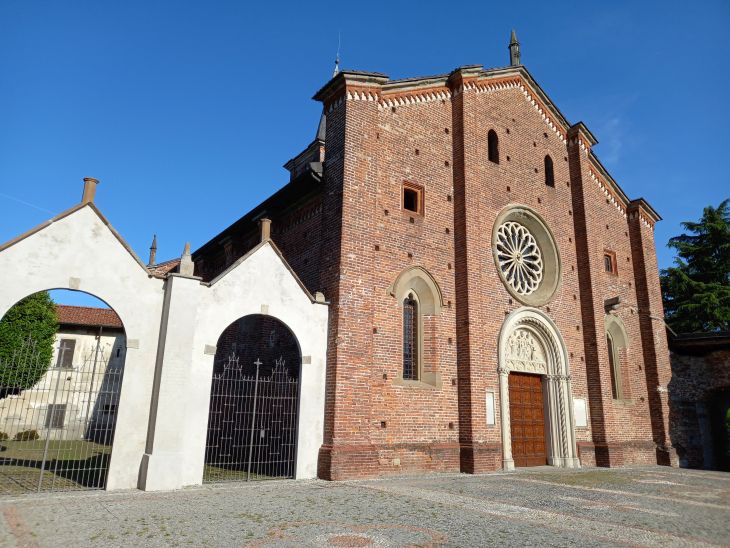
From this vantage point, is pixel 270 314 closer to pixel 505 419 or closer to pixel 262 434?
A: pixel 262 434

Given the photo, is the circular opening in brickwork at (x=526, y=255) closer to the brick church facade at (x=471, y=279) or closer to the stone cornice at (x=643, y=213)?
the brick church facade at (x=471, y=279)

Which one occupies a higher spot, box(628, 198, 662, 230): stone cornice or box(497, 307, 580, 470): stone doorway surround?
box(628, 198, 662, 230): stone cornice

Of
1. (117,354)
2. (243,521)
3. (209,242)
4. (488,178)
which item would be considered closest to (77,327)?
(117,354)

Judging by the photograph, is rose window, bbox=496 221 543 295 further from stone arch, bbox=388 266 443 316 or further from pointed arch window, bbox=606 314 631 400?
pointed arch window, bbox=606 314 631 400

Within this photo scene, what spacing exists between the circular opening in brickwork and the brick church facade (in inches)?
2.2

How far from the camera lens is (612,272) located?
1862 centimetres

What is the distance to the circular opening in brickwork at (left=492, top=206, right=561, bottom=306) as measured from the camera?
50.4 ft

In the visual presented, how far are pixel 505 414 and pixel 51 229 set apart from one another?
36.6 ft

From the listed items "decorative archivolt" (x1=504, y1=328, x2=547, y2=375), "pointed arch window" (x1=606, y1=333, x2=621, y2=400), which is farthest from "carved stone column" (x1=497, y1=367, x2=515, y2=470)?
"pointed arch window" (x1=606, y1=333, x2=621, y2=400)

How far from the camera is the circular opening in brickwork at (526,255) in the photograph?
1536 cm

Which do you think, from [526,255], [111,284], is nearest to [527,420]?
[526,255]

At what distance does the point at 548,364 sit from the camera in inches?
612

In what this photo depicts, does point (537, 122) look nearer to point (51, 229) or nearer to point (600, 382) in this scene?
point (600, 382)

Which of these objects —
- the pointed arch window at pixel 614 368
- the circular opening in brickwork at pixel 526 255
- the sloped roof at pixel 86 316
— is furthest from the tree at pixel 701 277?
the sloped roof at pixel 86 316
